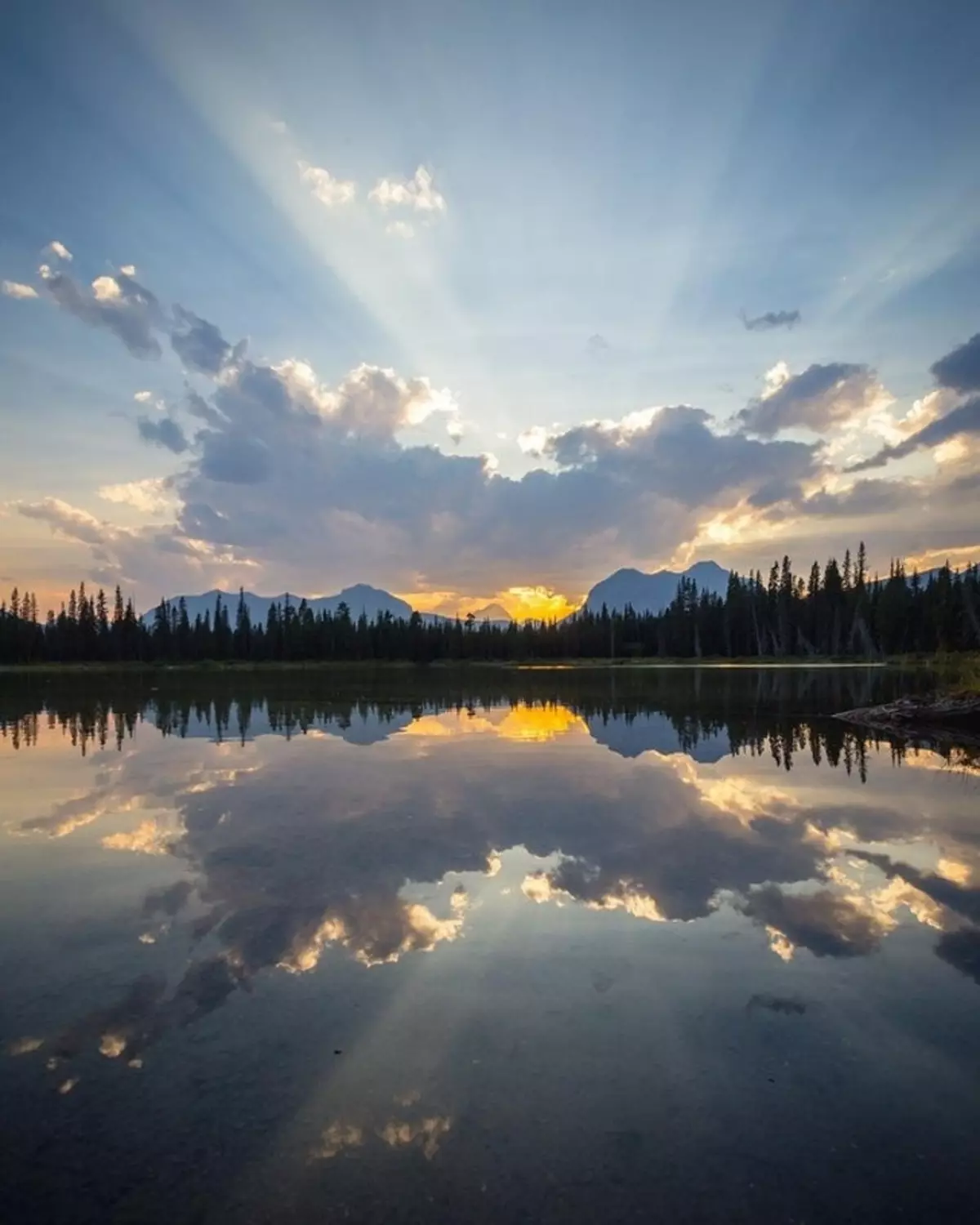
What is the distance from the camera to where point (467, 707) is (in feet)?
122

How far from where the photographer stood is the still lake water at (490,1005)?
4320mm

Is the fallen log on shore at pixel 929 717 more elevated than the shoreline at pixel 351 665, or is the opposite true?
the shoreline at pixel 351 665

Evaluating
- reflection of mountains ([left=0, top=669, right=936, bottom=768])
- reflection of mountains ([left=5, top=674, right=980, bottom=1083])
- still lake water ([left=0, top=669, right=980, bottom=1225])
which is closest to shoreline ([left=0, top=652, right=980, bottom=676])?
reflection of mountains ([left=0, top=669, right=936, bottom=768])

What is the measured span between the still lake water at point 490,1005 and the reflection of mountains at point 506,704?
27.1 ft

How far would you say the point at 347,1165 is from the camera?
4422mm

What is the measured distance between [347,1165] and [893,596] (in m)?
125

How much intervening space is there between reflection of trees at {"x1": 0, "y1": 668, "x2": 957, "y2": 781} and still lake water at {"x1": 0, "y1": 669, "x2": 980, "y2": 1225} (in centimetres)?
835

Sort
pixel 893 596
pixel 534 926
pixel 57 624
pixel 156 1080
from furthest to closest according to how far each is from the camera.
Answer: pixel 57 624 < pixel 893 596 < pixel 534 926 < pixel 156 1080

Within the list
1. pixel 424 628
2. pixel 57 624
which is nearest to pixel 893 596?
pixel 424 628

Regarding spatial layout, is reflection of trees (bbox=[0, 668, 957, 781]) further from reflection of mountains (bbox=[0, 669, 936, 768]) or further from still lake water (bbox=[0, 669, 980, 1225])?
still lake water (bbox=[0, 669, 980, 1225])

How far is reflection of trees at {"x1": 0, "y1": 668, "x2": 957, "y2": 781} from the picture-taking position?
23.6 m

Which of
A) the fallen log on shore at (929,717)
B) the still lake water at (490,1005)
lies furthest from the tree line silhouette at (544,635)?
the still lake water at (490,1005)

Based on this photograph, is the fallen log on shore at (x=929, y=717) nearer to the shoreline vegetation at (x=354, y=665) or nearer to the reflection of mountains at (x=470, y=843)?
the reflection of mountains at (x=470, y=843)

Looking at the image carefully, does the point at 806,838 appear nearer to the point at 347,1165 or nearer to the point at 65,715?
the point at 347,1165
